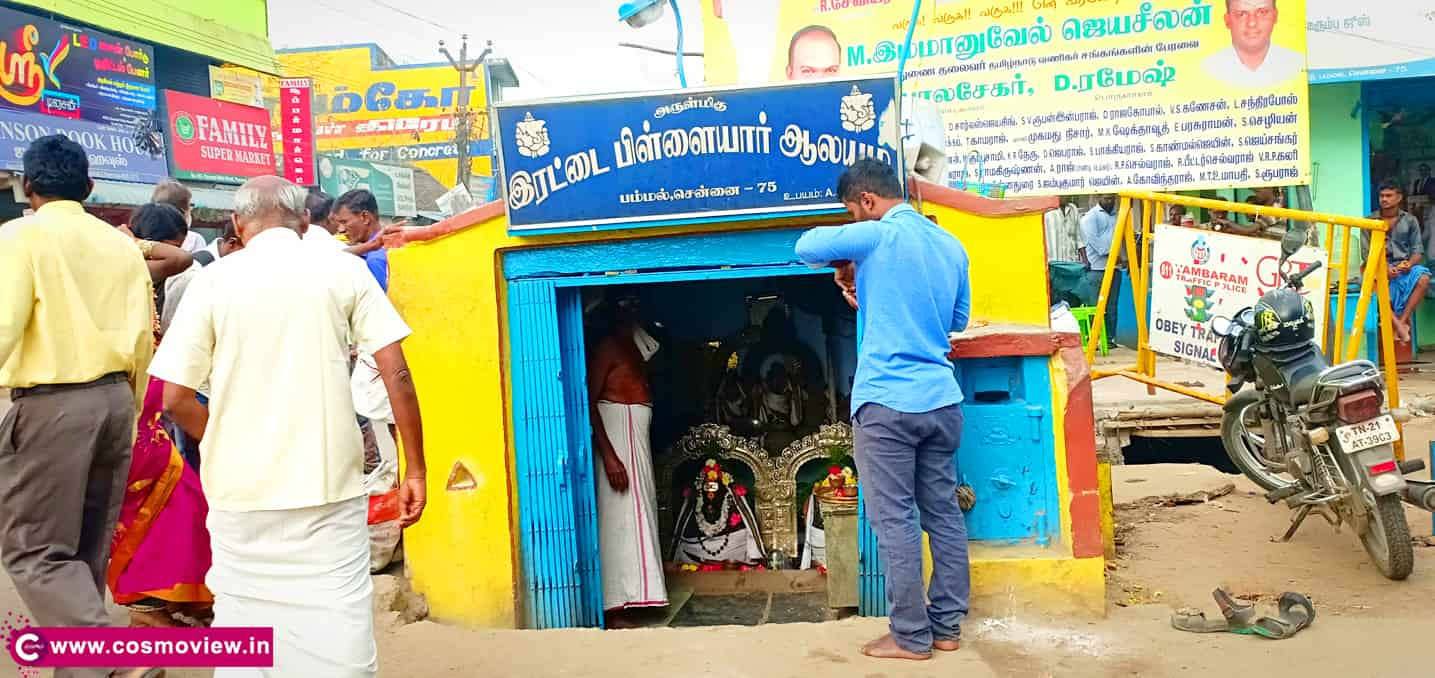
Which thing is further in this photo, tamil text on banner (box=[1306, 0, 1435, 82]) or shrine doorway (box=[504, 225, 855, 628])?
tamil text on banner (box=[1306, 0, 1435, 82])

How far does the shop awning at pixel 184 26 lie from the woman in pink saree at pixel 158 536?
618 inches

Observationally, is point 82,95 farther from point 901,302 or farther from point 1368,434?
point 1368,434

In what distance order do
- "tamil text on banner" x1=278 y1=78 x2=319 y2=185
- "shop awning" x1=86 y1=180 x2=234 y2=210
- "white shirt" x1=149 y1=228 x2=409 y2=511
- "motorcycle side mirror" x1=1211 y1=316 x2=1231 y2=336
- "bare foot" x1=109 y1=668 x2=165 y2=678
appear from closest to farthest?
"white shirt" x1=149 y1=228 x2=409 y2=511 → "bare foot" x1=109 y1=668 x2=165 y2=678 → "motorcycle side mirror" x1=1211 y1=316 x2=1231 y2=336 → "shop awning" x1=86 y1=180 x2=234 y2=210 → "tamil text on banner" x1=278 y1=78 x2=319 y2=185

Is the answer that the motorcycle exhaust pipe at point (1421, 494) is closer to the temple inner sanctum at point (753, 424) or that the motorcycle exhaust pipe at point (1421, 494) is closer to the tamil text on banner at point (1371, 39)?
the temple inner sanctum at point (753, 424)

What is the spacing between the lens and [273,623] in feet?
10.4

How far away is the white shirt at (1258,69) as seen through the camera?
986 centimetres

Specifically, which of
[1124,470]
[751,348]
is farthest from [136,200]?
[1124,470]

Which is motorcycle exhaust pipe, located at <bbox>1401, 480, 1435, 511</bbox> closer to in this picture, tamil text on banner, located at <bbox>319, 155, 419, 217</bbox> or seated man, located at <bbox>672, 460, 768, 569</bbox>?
seated man, located at <bbox>672, 460, 768, 569</bbox>

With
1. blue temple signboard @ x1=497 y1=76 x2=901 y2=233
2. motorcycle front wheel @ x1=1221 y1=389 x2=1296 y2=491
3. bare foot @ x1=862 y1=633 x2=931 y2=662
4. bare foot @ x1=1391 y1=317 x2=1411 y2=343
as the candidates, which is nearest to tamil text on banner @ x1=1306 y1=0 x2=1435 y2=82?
bare foot @ x1=1391 y1=317 x2=1411 y2=343

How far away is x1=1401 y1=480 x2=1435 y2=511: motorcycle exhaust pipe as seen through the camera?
4.93 meters

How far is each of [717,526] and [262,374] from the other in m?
3.85

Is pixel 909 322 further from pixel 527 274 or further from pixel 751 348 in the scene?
pixel 751 348

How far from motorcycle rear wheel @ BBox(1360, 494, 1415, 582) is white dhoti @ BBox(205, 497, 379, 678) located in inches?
165

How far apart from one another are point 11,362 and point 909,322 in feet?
9.66
